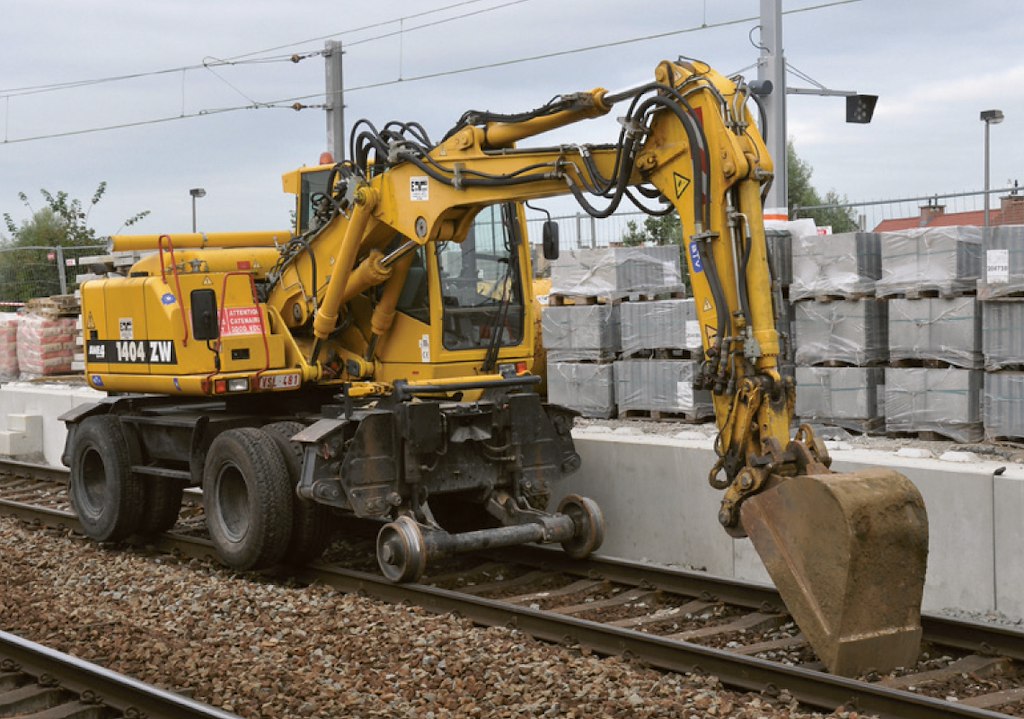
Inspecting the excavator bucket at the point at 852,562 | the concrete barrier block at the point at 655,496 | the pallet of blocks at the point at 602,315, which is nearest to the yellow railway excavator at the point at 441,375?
the excavator bucket at the point at 852,562

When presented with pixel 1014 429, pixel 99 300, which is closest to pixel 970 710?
pixel 1014 429

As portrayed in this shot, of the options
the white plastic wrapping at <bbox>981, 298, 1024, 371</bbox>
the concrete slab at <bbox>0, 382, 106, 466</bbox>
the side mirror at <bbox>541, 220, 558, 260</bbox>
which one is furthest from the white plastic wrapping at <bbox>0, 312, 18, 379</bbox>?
the white plastic wrapping at <bbox>981, 298, 1024, 371</bbox>

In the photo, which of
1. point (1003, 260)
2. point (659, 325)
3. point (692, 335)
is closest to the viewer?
point (1003, 260)

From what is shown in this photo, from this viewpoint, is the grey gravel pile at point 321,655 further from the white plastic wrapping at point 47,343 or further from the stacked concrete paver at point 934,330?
the white plastic wrapping at point 47,343

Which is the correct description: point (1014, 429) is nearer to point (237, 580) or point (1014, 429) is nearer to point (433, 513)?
point (433, 513)

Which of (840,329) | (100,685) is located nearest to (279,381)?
(100,685)

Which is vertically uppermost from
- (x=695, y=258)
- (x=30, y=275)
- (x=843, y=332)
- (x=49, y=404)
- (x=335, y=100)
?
(x=335, y=100)

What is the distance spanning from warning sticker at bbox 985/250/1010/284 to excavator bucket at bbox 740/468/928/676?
5508mm

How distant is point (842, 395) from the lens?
1341 cm

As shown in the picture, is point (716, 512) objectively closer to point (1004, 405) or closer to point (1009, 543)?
point (1009, 543)

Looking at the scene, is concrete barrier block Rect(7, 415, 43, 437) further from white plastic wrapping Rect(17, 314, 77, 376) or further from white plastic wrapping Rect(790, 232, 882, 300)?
white plastic wrapping Rect(790, 232, 882, 300)

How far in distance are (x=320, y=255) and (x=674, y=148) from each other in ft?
12.4

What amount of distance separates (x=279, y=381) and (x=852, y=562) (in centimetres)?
538

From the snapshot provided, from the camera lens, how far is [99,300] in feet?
38.7
